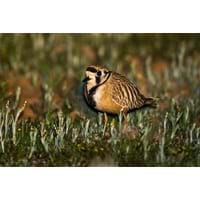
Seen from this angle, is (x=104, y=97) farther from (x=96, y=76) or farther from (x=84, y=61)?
(x=84, y=61)

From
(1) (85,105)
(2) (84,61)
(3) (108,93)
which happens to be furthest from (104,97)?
(2) (84,61)

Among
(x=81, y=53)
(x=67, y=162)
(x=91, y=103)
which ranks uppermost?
(x=81, y=53)

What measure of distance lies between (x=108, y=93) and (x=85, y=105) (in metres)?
0.32

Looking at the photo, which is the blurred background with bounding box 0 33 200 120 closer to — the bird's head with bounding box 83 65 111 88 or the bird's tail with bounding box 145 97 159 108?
the bird's tail with bounding box 145 97 159 108

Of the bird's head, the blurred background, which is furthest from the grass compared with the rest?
the bird's head

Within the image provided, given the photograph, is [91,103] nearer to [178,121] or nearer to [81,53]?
[178,121]

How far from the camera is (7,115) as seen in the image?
4.37 m

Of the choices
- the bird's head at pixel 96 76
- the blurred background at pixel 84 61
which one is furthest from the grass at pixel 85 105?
the bird's head at pixel 96 76

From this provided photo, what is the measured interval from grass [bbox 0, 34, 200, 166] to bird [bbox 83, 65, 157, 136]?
0.06m

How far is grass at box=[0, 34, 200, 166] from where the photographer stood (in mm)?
4117

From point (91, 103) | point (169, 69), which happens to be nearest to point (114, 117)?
point (91, 103)

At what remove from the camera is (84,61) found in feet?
17.4

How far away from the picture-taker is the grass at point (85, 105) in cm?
412

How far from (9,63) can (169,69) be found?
3.37 ft
